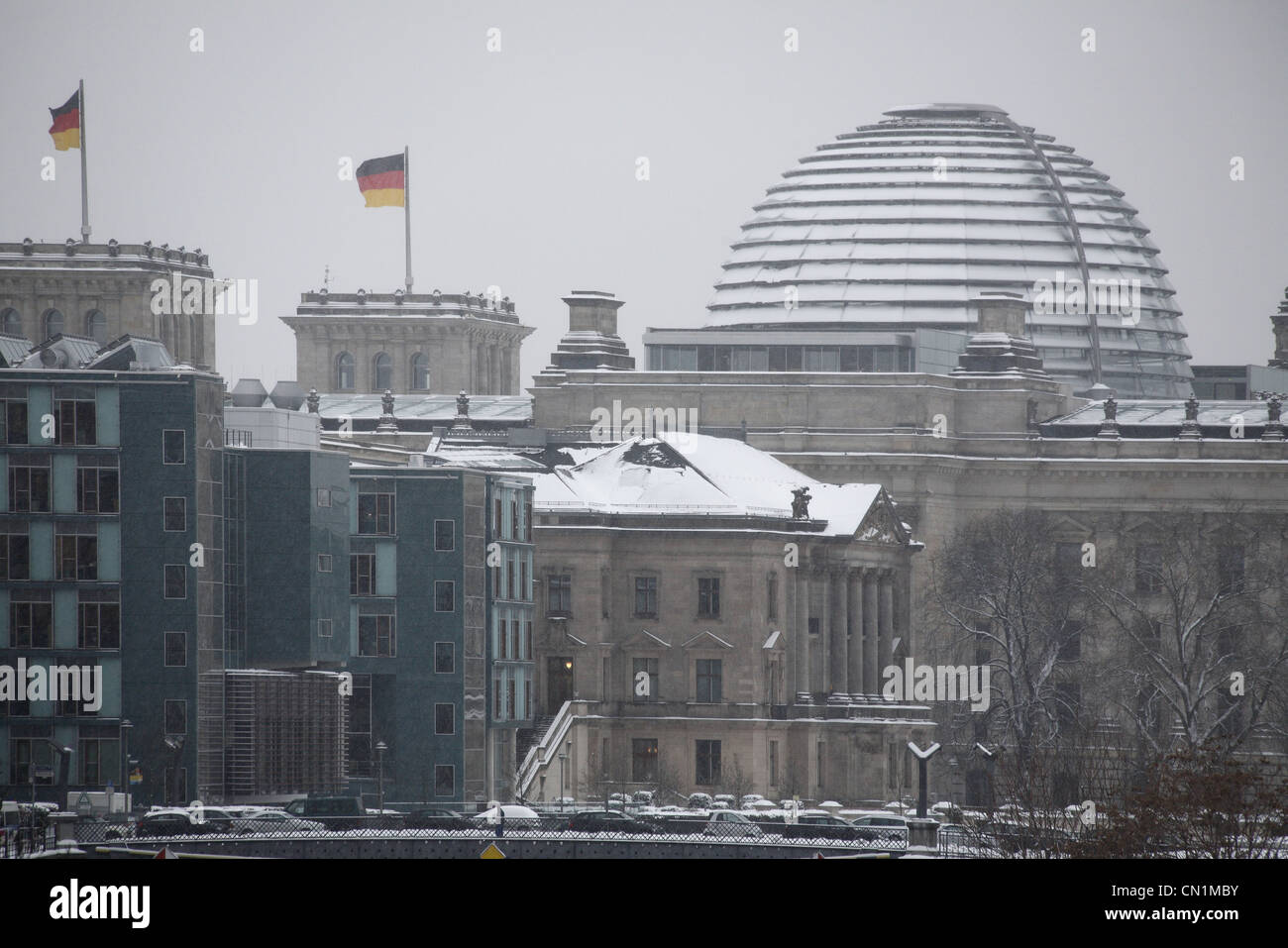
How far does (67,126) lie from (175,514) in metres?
51.9

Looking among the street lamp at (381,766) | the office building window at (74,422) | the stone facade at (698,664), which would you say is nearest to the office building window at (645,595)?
the stone facade at (698,664)

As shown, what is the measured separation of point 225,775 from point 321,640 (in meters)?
7.02

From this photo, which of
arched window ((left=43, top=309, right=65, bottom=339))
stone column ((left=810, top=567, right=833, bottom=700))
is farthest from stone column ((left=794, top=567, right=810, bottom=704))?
arched window ((left=43, top=309, right=65, bottom=339))

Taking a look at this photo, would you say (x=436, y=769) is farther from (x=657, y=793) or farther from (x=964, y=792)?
(x=964, y=792)

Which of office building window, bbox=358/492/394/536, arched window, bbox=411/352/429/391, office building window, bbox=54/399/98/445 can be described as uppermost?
arched window, bbox=411/352/429/391

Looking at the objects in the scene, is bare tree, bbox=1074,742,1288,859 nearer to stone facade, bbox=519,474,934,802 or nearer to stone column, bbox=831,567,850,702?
stone facade, bbox=519,474,934,802

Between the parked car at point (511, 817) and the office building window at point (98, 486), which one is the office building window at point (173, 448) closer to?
the office building window at point (98, 486)

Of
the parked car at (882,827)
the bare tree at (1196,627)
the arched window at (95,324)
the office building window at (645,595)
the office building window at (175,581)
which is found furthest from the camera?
the arched window at (95,324)

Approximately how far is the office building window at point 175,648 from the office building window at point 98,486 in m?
4.05

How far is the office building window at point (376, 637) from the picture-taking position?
109312 millimetres

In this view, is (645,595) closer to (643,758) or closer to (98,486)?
(643,758)

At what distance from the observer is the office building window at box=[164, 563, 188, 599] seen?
100 meters

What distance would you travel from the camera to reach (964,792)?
130 m
